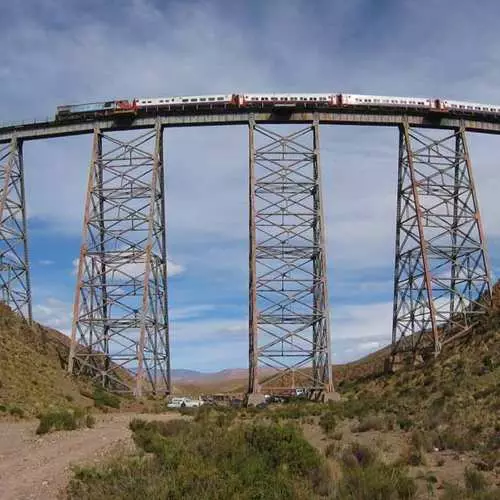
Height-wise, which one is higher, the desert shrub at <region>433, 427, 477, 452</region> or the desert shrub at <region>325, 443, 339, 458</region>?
the desert shrub at <region>433, 427, 477, 452</region>

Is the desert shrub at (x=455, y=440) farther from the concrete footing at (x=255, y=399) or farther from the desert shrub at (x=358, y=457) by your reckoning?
the concrete footing at (x=255, y=399)

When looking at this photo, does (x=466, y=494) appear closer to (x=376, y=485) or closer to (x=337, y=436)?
(x=376, y=485)

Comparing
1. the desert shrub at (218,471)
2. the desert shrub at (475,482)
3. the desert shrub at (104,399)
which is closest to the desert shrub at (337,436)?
the desert shrub at (218,471)

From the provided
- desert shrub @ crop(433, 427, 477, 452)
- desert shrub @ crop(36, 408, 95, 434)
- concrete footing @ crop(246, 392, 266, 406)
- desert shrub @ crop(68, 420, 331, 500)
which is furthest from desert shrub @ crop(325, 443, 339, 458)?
concrete footing @ crop(246, 392, 266, 406)

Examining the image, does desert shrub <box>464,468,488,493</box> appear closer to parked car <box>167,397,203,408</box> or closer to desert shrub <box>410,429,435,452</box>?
desert shrub <box>410,429,435,452</box>

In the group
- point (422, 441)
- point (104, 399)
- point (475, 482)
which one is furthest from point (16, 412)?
point (475, 482)

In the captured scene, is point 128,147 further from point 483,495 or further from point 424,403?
point 483,495
